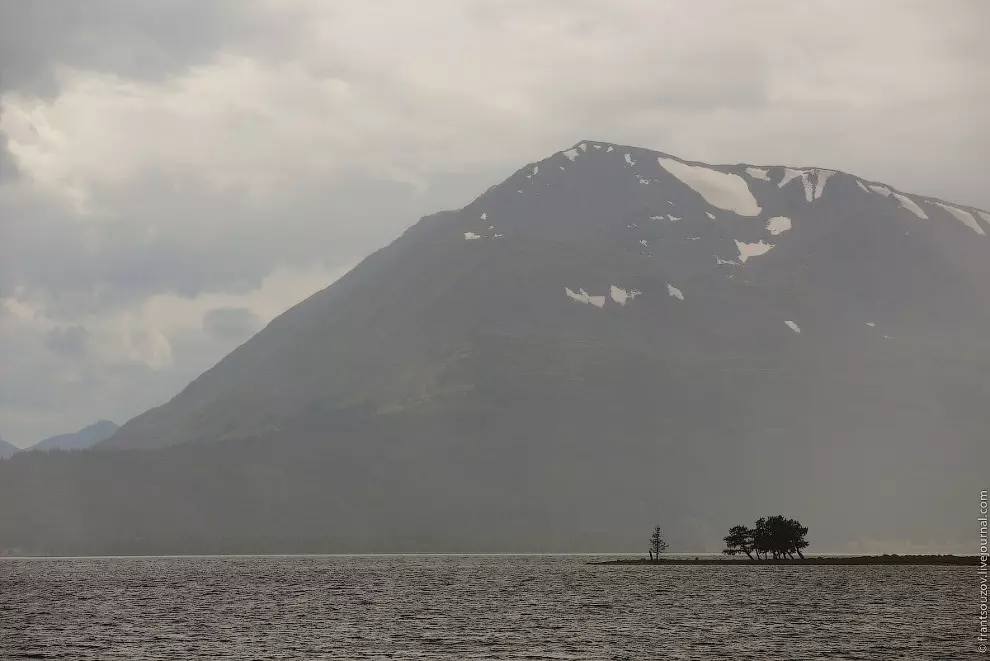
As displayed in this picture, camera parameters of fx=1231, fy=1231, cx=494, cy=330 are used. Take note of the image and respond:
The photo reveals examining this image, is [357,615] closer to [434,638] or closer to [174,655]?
[434,638]

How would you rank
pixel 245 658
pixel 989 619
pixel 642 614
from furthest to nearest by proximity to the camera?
pixel 642 614, pixel 989 619, pixel 245 658

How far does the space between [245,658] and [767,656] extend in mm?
56098

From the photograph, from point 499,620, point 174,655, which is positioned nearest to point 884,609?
point 499,620

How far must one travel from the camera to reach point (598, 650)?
14000 centimetres

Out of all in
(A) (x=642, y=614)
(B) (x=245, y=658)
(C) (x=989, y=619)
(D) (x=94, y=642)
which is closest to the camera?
(B) (x=245, y=658)

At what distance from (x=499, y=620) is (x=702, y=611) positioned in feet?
120

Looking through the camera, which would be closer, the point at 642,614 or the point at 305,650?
the point at 305,650

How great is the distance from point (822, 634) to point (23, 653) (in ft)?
318

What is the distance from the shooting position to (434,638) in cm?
15425

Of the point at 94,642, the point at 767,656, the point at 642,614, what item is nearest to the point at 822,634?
the point at 767,656

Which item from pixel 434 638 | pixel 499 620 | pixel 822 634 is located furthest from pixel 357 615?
pixel 822 634

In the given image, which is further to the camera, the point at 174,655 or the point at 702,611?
the point at 702,611

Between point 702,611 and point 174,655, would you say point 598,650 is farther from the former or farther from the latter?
point 702,611

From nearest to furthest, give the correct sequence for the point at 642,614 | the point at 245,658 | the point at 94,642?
the point at 245,658 → the point at 94,642 → the point at 642,614
